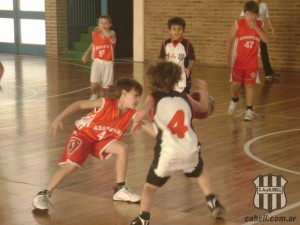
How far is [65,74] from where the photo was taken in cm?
1694

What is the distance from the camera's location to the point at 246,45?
1073 cm

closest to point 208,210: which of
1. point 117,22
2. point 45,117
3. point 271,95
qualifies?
point 45,117

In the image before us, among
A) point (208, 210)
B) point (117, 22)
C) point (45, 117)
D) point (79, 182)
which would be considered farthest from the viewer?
point (117, 22)

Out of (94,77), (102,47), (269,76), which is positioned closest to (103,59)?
(102,47)

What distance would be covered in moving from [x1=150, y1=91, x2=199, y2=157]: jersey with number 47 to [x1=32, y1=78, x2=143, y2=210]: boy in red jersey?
698 mm

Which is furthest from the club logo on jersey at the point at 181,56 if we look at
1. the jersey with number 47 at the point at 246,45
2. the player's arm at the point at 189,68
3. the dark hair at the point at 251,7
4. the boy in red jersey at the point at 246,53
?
the jersey with number 47 at the point at 246,45

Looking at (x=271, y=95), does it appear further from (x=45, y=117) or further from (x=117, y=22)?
(x=117, y=22)

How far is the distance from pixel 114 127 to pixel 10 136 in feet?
11.6

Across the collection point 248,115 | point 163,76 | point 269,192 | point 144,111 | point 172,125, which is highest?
point 163,76

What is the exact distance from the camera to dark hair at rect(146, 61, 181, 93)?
17.9ft

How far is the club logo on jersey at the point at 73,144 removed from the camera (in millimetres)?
6255

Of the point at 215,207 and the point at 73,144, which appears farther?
the point at 73,144

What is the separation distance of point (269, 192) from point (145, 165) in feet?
5.56

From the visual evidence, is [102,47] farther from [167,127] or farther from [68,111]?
[167,127]
